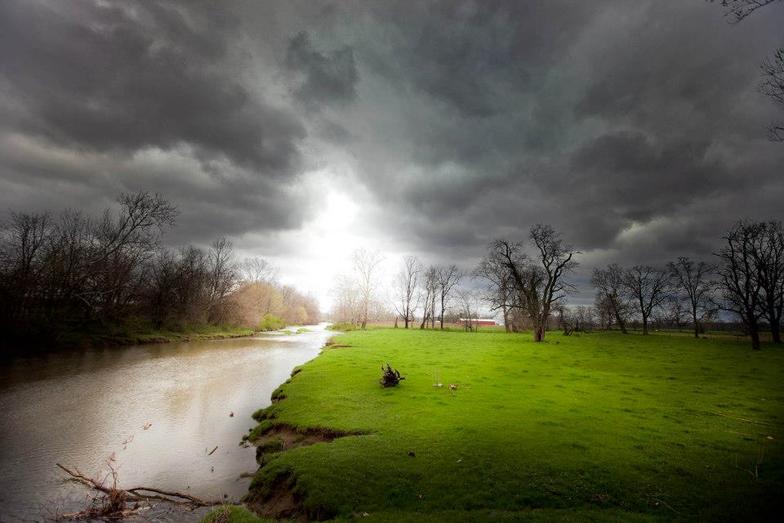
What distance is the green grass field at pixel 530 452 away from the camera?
24.7ft

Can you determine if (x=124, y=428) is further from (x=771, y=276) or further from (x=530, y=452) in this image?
(x=771, y=276)

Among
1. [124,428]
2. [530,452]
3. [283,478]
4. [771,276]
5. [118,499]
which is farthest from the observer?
[771,276]

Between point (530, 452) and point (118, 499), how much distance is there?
11.8 m

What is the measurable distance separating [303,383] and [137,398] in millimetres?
10039

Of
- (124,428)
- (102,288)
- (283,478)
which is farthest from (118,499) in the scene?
(102,288)

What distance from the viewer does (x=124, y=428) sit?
1488cm

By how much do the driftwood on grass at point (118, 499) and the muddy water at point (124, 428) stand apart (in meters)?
0.38

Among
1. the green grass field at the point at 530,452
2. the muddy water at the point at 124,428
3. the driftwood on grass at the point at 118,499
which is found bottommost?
the muddy water at the point at 124,428

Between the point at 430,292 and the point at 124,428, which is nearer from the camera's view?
the point at 124,428

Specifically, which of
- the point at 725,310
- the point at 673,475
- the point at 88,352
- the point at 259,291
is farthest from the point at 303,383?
the point at 259,291

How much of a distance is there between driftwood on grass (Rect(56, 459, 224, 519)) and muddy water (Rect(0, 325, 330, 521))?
14.8 inches

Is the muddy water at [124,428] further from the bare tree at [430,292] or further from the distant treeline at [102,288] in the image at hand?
the bare tree at [430,292]

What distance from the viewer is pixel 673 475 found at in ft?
28.6

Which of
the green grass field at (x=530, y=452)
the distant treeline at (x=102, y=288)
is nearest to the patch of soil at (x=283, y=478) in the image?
the green grass field at (x=530, y=452)
